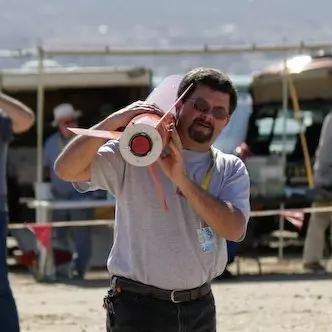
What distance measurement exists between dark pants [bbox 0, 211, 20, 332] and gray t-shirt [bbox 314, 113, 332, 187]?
5443 mm

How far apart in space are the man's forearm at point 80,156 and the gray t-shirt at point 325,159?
6.69 meters

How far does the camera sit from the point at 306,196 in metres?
10.6

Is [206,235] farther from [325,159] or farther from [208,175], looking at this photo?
[325,159]

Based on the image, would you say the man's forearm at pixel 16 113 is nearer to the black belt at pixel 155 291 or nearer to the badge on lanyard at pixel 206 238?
the black belt at pixel 155 291

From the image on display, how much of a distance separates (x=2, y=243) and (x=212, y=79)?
201 cm

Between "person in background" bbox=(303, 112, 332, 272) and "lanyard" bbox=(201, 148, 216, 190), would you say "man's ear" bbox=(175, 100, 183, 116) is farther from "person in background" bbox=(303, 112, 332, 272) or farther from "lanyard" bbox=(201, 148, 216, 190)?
"person in background" bbox=(303, 112, 332, 272)

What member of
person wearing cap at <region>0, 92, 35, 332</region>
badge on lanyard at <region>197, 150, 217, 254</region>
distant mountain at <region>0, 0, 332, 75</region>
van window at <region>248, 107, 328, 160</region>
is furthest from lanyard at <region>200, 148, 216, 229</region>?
distant mountain at <region>0, 0, 332, 75</region>

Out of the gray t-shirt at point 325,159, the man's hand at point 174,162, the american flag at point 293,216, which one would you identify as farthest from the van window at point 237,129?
the man's hand at point 174,162

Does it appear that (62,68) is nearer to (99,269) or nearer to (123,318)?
(99,269)

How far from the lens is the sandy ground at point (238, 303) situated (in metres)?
7.52

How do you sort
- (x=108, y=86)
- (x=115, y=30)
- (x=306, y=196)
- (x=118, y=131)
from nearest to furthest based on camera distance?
(x=118, y=131)
(x=306, y=196)
(x=108, y=86)
(x=115, y=30)

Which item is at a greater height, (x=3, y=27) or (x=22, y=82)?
(x=3, y=27)

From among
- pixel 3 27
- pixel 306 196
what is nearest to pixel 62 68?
pixel 306 196

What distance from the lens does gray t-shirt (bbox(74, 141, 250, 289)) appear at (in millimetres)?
3633
